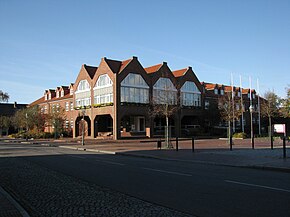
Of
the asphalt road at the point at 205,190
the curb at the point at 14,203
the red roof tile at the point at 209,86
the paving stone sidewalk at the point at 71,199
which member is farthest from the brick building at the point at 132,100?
the curb at the point at 14,203

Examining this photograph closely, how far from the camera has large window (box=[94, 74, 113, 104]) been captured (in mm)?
47781

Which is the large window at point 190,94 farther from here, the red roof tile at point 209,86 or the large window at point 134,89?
the red roof tile at point 209,86

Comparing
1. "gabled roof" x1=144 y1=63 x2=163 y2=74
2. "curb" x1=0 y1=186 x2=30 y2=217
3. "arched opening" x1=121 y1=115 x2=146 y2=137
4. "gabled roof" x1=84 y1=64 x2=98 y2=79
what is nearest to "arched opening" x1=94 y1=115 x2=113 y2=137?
"arched opening" x1=121 y1=115 x2=146 y2=137

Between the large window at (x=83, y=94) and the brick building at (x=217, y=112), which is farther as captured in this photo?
the brick building at (x=217, y=112)

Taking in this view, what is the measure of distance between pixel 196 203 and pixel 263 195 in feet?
6.62

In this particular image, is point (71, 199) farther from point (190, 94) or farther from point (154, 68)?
point (190, 94)

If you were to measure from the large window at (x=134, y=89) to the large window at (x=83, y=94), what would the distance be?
907cm

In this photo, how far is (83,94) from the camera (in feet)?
181

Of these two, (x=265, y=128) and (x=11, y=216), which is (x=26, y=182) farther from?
(x=265, y=128)

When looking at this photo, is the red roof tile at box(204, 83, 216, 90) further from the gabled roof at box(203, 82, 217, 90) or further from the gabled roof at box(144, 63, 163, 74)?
the gabled roof at box(144, 63, 163, 74)

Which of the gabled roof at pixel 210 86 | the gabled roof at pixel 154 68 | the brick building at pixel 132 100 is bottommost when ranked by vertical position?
the brick building at pixel 132 100

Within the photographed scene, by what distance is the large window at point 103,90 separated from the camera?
157 feet

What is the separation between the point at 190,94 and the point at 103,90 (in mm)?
17115

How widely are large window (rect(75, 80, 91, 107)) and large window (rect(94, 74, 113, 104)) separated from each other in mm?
2836
